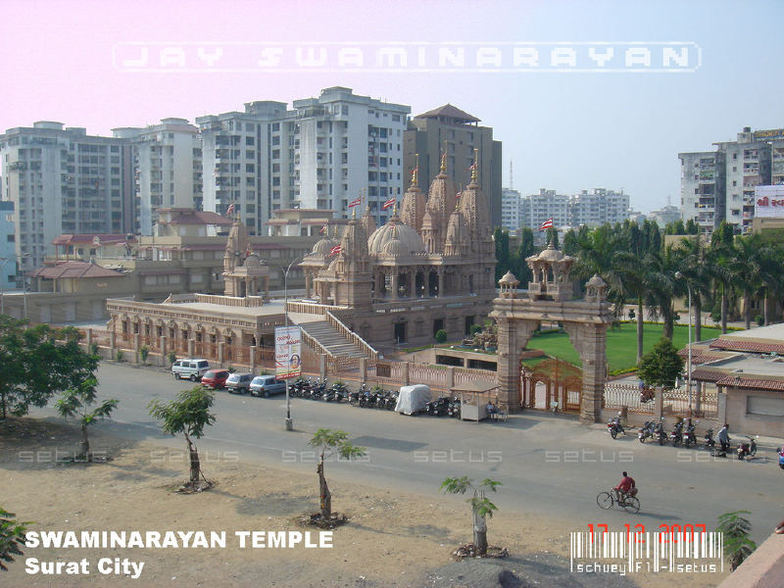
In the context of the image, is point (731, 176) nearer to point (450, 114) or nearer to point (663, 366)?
point (450, 114)

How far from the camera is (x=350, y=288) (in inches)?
2264

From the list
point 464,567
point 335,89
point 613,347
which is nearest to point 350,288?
point 613,347

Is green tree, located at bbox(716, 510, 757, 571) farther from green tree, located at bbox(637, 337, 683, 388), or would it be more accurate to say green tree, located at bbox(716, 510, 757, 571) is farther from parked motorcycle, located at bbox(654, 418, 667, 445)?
green tree, located at bbox(637, 337, 683, 388)

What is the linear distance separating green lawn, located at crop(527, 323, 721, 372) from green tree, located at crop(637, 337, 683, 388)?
8.88m

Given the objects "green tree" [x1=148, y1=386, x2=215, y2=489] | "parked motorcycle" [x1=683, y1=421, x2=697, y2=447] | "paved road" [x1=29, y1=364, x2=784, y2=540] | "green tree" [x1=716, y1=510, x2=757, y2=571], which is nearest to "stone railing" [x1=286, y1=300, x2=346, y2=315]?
"paved road" [x1=29, y1=364, x2=784, y2=540]

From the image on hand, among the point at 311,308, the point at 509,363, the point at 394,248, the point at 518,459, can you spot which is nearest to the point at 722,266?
the point at 509,363

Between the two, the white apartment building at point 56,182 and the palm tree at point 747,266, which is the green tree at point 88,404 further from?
the white apartment building at point 56,182

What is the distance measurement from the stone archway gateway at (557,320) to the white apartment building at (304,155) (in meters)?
68.5

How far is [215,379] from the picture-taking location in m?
45.2

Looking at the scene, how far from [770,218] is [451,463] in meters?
63.5

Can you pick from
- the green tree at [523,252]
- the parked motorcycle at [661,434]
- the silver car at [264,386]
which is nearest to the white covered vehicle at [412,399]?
the silver car at [264,386]

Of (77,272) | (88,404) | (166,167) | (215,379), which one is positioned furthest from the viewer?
(166,167)

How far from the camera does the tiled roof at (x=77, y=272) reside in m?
77.1

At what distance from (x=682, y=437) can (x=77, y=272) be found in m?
62.5
